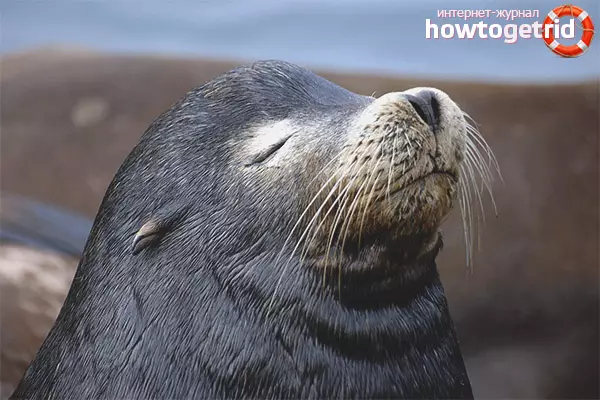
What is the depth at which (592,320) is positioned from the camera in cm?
412

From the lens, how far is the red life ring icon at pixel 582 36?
3061 mm

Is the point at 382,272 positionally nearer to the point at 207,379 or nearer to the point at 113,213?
the point at 207,379

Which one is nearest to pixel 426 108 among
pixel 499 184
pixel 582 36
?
pixel 582 36

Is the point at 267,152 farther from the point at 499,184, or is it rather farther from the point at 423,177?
the point at 499,184

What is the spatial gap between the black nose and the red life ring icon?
147 cm

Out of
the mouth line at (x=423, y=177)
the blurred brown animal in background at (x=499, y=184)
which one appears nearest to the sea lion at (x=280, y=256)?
the mouth line at (x=423, y=177)

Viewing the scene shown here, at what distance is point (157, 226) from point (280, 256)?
0.95 ft

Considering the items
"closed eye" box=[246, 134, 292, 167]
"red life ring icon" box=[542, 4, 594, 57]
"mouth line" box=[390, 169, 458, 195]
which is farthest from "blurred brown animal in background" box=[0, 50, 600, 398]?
"mouth line" box=[390, 169, 458, 195]

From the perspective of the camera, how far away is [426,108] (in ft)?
5.68

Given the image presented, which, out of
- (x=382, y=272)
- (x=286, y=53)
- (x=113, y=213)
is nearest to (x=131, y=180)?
(x=113, y=213)

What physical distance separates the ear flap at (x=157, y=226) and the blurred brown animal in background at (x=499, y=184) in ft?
6.13

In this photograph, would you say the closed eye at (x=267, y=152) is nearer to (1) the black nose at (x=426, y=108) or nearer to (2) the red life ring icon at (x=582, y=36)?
(1) the black nose at (x=426, y=108)

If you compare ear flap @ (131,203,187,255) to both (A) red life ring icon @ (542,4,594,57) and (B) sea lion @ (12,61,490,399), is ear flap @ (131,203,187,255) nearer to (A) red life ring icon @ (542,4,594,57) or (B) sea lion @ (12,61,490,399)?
(B) sea lion @ (12,61,490,399)

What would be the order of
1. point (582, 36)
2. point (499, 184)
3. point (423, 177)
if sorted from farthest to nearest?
point (499, 184) → point (582, 36) → point (423, 177)
